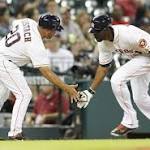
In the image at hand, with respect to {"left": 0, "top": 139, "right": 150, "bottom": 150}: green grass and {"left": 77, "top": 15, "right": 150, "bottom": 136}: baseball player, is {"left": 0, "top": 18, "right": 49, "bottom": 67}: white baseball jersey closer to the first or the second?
{"left": 77, "top": 15, "right": 150, "bottom": 136}: baseball player

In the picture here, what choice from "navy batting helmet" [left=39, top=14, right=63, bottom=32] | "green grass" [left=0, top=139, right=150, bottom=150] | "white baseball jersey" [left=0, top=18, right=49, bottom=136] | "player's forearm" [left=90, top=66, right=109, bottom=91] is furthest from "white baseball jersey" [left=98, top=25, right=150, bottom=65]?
"green grass" [left=0, top=139, right=150, bottom=150]

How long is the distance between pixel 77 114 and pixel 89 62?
1074 millimetres

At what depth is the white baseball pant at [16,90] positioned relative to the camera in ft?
33.6

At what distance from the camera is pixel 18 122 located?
10258mm

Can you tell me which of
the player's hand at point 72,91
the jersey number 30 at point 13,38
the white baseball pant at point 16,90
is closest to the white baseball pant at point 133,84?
the player's hand at point 72,91

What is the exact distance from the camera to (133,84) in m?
10.8

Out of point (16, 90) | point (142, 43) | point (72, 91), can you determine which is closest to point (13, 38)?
point (16, 90)

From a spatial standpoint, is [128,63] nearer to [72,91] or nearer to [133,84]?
[133,84]

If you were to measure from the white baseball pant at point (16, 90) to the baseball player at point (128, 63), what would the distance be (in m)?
0.78

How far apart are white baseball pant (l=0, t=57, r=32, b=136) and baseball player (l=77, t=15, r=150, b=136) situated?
0.78 metres

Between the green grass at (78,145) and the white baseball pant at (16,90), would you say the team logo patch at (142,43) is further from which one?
the white baseball pant at (16,90)

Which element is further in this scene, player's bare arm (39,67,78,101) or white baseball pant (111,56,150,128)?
white baseball pant (111,56,150,128)

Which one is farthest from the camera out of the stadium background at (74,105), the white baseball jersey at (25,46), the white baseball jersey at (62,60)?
the white baseball jersey at (62,60)

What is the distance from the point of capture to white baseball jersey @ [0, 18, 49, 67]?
10086mm
